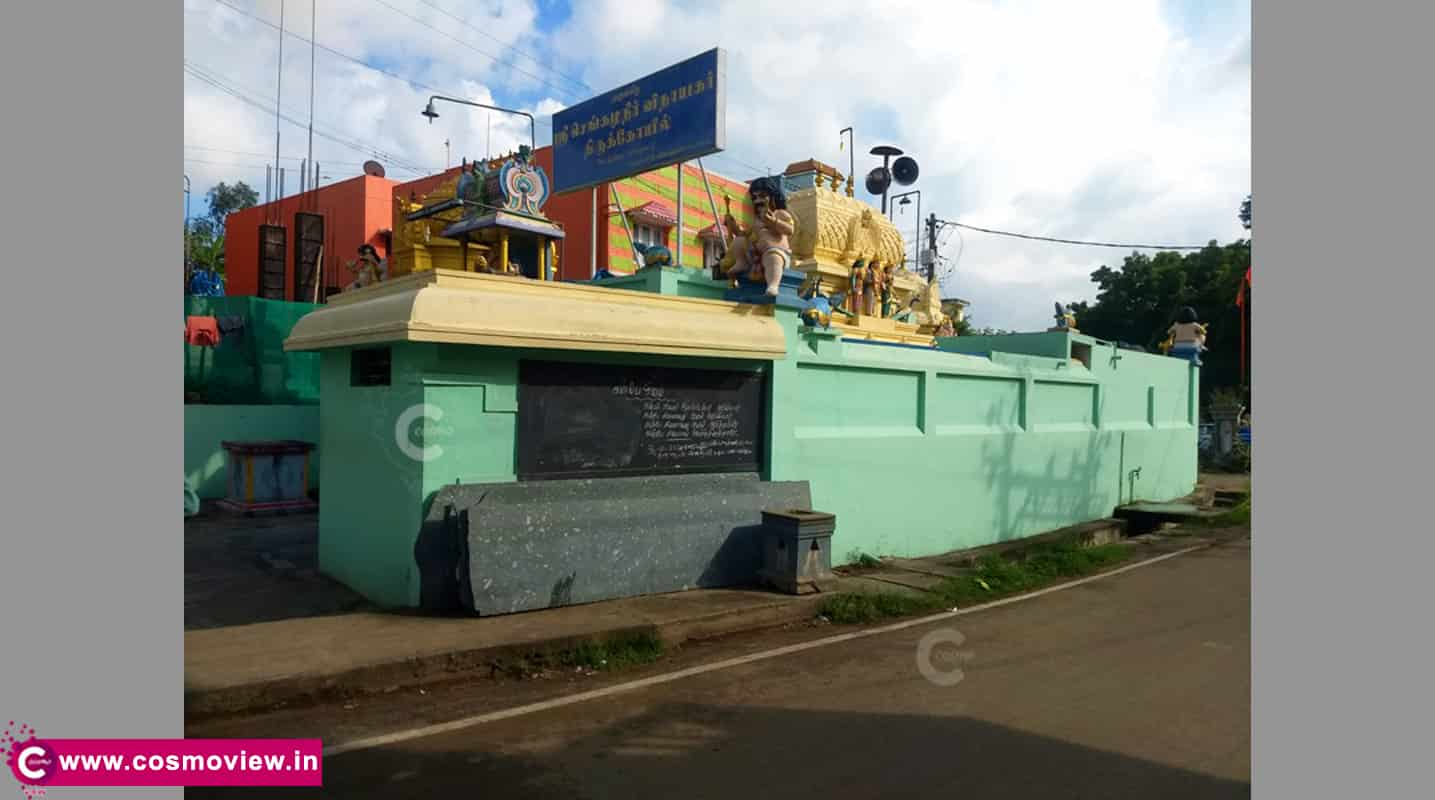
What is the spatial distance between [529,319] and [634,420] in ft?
4.55

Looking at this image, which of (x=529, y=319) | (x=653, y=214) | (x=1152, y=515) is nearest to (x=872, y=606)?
(x=529, y=319)

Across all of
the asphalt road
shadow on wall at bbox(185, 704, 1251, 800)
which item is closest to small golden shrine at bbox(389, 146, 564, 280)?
the asphalt road

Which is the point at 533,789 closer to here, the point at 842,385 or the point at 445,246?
the point at 842,385

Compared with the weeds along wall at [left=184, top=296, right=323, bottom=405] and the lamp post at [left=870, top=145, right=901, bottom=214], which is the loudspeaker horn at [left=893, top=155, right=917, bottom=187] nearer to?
the lamp post at [left=870, top=145, right=901, bottom=214]

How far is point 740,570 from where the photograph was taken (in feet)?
26.3

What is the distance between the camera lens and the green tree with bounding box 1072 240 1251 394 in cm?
3397

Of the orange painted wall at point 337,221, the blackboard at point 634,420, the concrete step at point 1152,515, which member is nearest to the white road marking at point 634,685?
the blackboard at point 634,420

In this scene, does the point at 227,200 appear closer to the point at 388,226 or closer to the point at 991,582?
the point at 388,226

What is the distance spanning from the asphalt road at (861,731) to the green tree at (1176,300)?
29.2 meters

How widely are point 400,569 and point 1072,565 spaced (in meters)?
7.32

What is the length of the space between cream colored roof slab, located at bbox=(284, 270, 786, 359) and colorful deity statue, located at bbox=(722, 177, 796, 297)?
0.55 metres

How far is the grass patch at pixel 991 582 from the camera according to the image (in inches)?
299

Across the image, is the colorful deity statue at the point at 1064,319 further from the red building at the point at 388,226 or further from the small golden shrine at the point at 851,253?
the red building at the point at 388,226

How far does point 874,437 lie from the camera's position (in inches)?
385
